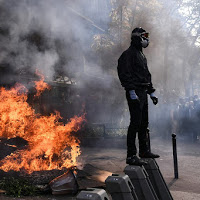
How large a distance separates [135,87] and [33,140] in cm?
353

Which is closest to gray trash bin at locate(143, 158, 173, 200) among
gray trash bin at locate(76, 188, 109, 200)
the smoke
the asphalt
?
the asphalt

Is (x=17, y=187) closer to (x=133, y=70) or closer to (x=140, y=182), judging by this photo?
(x=140, y=182)

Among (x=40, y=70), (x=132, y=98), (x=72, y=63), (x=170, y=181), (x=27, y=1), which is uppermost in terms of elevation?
(x=27, y=1)

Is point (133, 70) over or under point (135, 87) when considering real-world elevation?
over

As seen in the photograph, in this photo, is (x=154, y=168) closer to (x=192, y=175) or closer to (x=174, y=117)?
(x=192, y=175)

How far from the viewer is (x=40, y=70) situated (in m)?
11.8

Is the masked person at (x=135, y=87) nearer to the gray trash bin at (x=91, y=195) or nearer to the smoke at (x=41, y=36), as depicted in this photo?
the gray trash bin at (x=91, y=195)

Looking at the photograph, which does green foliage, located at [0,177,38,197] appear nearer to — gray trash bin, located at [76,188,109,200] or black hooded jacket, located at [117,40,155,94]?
black hooded jacket, located at [117,40,155,94]

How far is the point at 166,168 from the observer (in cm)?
774

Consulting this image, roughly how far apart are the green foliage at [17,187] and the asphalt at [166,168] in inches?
8.9

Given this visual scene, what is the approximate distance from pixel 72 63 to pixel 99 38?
198 inches

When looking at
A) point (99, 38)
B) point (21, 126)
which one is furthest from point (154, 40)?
point (21, 126)

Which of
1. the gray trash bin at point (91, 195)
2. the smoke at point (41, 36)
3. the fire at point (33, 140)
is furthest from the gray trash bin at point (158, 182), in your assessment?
the smoke at point (41, 36)

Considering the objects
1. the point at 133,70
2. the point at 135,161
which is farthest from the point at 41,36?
the point at 135,161
